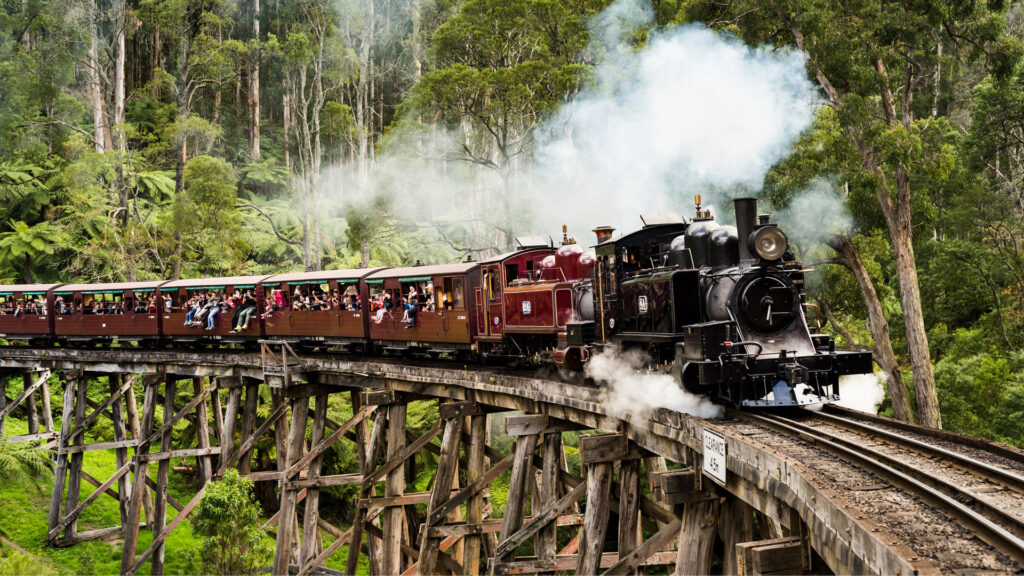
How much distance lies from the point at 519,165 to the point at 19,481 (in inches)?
756

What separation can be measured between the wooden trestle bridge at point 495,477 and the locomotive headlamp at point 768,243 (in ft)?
6.85

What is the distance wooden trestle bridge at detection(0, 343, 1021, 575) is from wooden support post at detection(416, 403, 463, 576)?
23 mm

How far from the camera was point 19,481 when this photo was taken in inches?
817

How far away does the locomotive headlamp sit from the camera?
31.4 feet

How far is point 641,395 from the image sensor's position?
10094 mm

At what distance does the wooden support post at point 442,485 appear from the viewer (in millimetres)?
12805

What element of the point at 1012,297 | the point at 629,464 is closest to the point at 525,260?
the point at 629,464

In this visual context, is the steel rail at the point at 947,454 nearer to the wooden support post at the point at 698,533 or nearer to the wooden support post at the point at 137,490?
the wooden support post at the point at 698,533

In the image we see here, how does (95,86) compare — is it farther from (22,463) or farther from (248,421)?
(248,421)

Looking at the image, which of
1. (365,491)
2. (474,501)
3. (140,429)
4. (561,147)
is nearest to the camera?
(474,501)

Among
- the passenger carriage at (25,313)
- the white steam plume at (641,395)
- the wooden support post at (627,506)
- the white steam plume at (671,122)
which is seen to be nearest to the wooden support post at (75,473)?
the passenger carriage at (25,313)

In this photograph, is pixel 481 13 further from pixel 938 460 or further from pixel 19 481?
pixel 938 460

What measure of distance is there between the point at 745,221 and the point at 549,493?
4570 mm

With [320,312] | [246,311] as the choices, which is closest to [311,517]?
[320,312]
